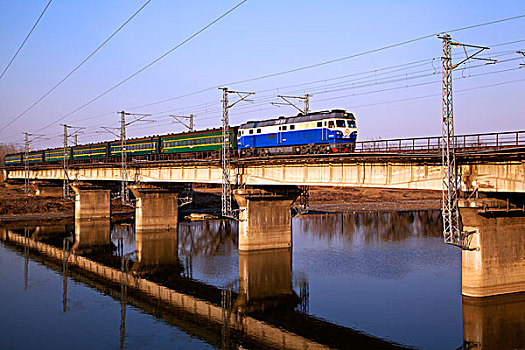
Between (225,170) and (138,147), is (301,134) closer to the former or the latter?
(225,170)

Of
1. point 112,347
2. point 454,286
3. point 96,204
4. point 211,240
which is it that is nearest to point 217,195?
point 96,204

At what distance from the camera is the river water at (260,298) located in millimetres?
28984

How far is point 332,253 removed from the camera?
54656 mm

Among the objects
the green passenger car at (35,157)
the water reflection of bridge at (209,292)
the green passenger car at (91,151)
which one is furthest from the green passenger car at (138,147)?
the green passenger car at (35,157)

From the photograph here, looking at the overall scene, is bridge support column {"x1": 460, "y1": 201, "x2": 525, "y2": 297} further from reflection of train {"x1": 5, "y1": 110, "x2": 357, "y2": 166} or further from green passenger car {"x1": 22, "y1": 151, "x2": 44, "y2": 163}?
green passenger car {"x1": 22, "y1": 151, "x2": 44, "y2": 163}

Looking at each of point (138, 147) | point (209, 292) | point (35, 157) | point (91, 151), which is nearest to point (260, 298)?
point (209, 292)

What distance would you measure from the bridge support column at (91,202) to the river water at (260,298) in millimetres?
21615

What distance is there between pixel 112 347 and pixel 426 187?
23.7 m

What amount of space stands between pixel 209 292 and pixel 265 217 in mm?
15995

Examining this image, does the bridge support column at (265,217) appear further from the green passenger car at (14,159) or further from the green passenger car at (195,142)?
the green passenger car at (14,159)

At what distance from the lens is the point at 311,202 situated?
116 meters

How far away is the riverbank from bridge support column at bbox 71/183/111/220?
30.0 ft

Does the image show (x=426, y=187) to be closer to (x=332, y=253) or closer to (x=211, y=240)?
(x=332, y=253)

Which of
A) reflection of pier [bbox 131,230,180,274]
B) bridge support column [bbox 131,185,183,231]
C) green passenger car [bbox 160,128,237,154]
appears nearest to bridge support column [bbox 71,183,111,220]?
bridge support column [bbox 131,185,183,231]
